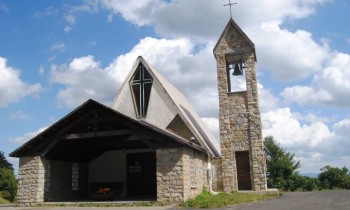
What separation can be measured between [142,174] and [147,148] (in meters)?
1.39

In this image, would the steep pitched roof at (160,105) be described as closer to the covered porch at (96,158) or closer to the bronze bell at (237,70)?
the covered porch at (96,158)

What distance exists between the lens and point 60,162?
17.2 meters

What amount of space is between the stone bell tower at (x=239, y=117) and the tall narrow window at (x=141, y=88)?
393cm

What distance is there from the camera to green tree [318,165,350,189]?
34.5m

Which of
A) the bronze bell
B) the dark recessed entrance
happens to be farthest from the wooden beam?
the bronze bell

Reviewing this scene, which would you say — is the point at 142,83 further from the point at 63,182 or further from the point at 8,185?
the point at 8,185

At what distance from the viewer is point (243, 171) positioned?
59.7ft

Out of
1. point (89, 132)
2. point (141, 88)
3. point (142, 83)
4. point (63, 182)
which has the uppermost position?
point (142, 83)

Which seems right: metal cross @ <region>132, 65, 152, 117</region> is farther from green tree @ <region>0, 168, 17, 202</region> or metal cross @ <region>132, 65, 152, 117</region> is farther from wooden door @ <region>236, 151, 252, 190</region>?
green tree @ <region>0, 168, 17, 202</region>

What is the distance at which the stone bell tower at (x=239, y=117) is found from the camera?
17.9 meters

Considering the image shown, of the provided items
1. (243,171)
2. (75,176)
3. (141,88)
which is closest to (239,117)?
(243,171)

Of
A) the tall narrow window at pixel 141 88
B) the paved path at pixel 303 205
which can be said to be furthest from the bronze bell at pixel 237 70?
the paved path at pixel 303 205

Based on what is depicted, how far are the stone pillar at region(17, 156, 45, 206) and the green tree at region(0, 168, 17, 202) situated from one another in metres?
16.0

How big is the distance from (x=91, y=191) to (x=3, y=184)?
15.7 meters
